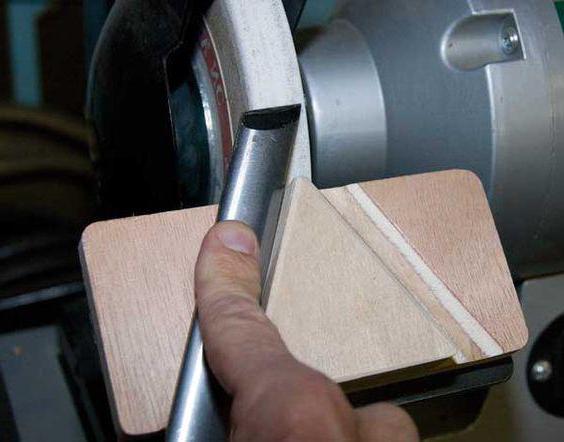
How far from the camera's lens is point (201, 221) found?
57cm

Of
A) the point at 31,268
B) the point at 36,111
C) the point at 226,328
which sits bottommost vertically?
the point at 31,268

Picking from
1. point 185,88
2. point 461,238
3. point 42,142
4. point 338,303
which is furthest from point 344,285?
point 42,142

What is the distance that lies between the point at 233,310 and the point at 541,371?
427 mm

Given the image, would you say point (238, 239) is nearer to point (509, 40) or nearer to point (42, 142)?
point (509, 40)

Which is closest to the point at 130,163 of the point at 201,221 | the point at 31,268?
the point at 201,221

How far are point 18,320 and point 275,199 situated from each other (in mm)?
447

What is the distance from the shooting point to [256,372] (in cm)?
43

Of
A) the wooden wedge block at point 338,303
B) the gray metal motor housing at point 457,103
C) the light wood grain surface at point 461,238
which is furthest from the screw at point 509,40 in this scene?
the wooden wedge block at point 338,303

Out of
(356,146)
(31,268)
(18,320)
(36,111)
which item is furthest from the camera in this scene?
A: (36,111)

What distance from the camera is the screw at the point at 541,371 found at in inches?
31.0

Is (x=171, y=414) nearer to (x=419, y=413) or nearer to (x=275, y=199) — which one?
(x=275, y=199)

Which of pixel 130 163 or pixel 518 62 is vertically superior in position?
pixel 518 62

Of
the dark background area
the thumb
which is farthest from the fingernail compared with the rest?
the dark background area

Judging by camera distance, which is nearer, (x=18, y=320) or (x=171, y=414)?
(x=171, y=414)
